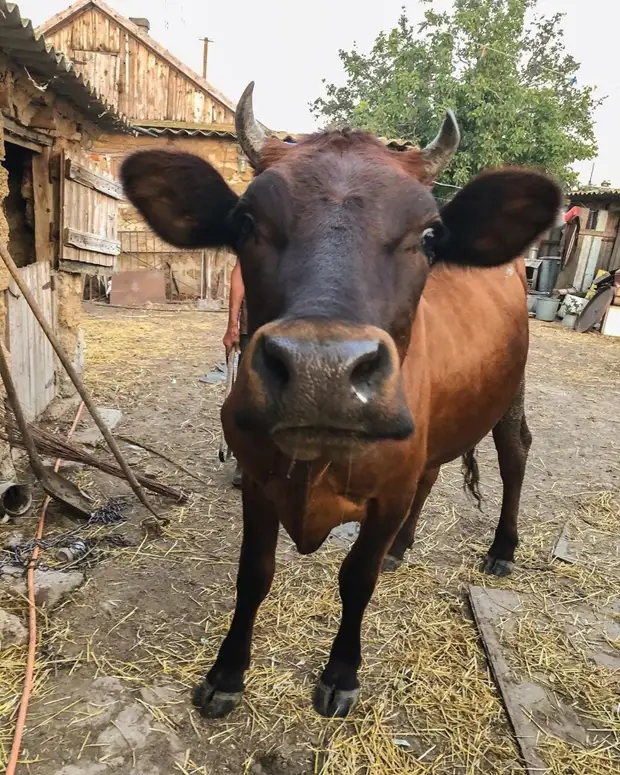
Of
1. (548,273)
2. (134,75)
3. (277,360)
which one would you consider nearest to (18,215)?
(277,360)

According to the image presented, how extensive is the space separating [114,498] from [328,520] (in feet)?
8.98

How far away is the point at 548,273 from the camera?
65.9 ft

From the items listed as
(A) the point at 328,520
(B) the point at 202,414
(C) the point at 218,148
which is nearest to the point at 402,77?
(C) the point at 218,148

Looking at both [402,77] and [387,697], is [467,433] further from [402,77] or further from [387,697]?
[402,77]

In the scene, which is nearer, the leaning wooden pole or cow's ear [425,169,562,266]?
cow's ear [425,169,562,266]

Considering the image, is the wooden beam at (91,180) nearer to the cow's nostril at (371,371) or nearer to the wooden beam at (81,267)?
the wooden beam at (81,267)

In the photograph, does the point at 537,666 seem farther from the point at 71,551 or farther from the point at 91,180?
the point at 91,180

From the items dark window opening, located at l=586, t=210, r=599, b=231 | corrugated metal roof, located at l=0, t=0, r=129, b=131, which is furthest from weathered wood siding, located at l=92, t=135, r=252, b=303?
dark window opening, located at l=586, t=210, r=599, b=231

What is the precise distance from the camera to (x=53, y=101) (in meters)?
5.28

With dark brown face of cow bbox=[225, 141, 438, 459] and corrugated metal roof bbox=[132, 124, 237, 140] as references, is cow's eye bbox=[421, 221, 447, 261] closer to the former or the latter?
dark brown face of cow bbox=[225, 141, 438, 459]

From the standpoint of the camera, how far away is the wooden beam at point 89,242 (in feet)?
19.9

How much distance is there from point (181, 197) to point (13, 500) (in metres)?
2.67

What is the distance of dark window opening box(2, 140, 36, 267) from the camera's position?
612 cm

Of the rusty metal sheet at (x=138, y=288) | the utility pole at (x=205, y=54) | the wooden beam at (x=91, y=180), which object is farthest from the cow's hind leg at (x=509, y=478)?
the utility pole at (x=205, y=54)
